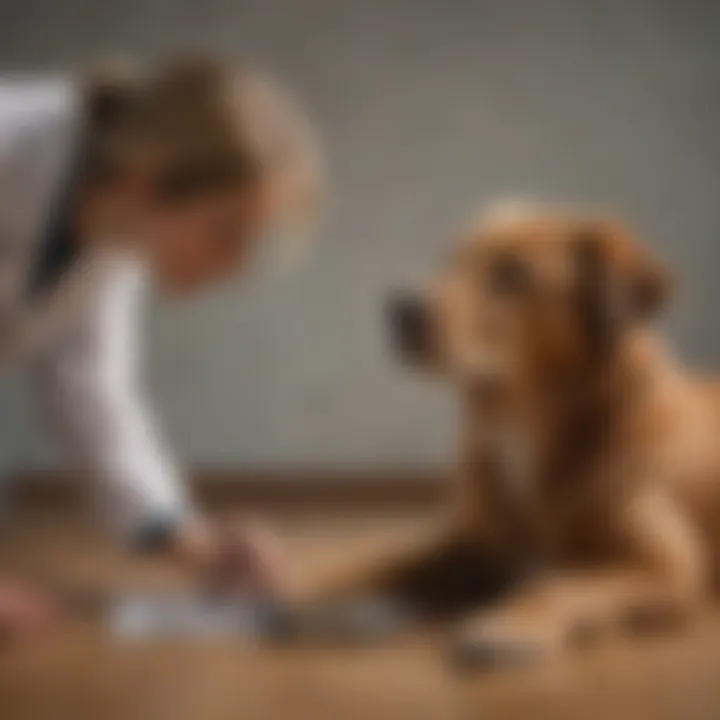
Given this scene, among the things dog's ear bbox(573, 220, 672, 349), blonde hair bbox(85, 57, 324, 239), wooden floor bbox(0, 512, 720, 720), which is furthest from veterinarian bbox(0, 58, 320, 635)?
dog's ear bbox(573, 220, 672, 349)

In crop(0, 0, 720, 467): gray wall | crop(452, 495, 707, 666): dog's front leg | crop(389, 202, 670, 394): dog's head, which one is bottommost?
crop(452, 495, 707, 666): dog's front leg

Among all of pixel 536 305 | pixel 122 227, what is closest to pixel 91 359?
pixel 122 227

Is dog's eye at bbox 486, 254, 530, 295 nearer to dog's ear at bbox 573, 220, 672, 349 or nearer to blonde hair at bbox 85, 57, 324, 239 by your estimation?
dog's ear at bbox 573, 220, 672, 349

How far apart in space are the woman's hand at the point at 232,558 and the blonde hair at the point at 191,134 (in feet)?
1.21

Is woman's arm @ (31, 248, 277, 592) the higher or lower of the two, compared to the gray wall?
lower

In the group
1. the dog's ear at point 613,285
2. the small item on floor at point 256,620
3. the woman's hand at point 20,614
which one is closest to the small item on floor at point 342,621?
the small item on floor at point 256,620

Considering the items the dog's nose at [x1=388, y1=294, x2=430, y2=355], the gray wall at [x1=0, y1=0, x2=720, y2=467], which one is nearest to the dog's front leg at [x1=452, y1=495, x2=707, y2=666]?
the dog's nose at [x1=388, y1=294, x2=430, y2=355]

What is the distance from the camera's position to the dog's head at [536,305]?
5.34 feet

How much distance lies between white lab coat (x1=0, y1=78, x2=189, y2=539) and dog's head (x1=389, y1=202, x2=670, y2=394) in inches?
13.6

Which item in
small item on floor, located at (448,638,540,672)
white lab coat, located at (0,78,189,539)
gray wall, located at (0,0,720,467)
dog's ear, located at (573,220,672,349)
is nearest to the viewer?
small item on floor, located at (448,638,540,672)

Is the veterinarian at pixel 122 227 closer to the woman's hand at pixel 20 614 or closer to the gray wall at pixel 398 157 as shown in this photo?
the woman's hand at pixel 20 614

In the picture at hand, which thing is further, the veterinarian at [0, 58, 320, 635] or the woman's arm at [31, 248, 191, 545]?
the woman's arm at [31, 248, 191, 545]

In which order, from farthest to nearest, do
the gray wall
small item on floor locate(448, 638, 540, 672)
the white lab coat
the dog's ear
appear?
1. the gray wall
2. the dog's ear
3. the white lab coat
4. small item on floor locate(448, 638, 540, 672)

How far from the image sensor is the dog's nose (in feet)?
5.51
